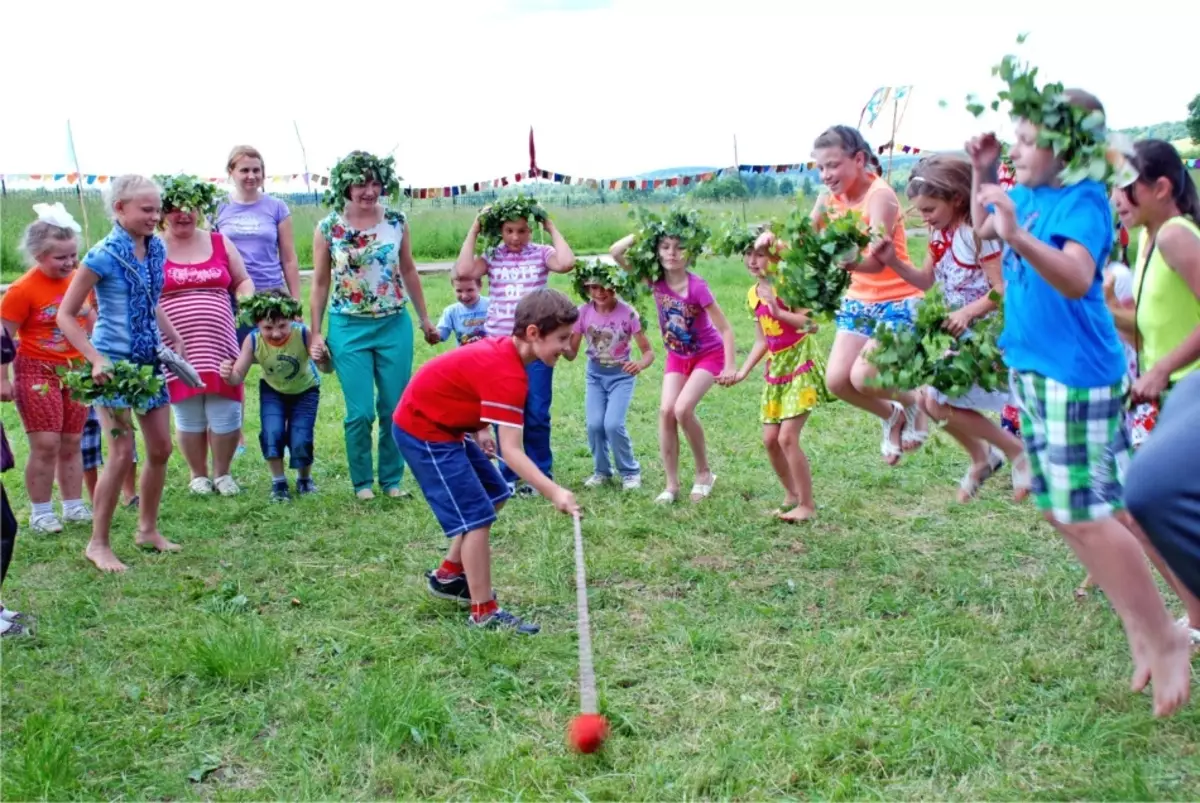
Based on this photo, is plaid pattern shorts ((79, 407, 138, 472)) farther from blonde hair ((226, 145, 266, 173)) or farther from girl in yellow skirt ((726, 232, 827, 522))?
girl in yellow skirt ((726, 232, 827, 522))

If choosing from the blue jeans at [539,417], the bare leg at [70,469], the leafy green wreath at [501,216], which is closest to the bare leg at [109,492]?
the bare leg at [70,469]

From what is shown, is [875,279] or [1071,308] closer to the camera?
[1071,308]

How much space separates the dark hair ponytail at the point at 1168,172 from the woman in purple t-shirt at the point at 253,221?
5605mm

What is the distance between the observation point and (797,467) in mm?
6730

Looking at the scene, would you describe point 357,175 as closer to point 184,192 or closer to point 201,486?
point 184,192

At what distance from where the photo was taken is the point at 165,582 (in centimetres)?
595

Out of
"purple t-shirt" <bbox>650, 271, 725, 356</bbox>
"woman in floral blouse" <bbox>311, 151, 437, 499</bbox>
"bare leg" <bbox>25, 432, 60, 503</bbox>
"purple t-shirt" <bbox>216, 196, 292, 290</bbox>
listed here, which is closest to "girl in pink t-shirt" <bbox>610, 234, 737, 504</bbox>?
"purple t-shirt" <bbox>650, 271, 725, 356</bbox>

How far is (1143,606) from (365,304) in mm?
5088

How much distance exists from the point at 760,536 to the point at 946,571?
114 centimetres

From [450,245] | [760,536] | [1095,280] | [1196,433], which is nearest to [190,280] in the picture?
[760,536]

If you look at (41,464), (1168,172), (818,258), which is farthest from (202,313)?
(1168,172)

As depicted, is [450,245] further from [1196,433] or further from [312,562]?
[1196,433]

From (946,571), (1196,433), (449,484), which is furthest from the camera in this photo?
(946,571)

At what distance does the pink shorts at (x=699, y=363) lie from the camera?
24.0 ft
